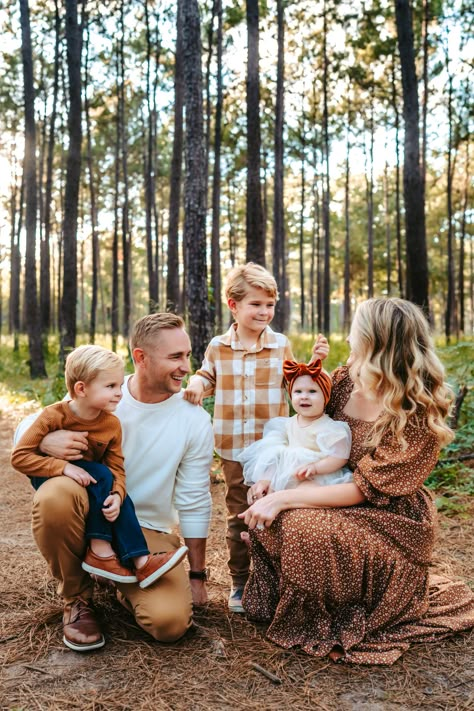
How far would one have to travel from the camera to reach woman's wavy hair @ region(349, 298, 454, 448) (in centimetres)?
258

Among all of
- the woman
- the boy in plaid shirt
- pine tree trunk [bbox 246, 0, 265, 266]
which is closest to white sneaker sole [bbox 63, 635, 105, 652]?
the woman

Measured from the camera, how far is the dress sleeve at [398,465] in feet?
8.37

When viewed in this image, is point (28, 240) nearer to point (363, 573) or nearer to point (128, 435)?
point (128, 435)

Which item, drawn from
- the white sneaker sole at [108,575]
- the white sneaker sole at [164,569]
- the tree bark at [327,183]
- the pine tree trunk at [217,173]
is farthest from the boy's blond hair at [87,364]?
the tree bark at [327,183]

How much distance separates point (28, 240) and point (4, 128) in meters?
10.8

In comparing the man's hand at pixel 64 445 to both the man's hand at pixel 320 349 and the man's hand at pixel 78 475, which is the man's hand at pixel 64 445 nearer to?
the man's hand at pixel 78 475

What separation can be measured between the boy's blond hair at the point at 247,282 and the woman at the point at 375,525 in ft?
2.29

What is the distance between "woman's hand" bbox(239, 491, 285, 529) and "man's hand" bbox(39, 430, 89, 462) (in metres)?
0.81

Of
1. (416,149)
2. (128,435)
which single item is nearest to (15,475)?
(128,435)

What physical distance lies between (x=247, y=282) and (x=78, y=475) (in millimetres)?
1371

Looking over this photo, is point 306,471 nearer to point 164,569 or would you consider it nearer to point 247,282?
point 164,569

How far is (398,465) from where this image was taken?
2.55 meters

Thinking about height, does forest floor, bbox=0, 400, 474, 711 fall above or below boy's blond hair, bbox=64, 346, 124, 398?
below

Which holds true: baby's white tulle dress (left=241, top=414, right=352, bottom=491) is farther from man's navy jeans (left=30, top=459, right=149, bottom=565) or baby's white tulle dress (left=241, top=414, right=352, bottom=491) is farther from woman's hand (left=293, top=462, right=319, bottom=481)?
man's navy jeans (left=30, top=459, right=149, bottom=565)
